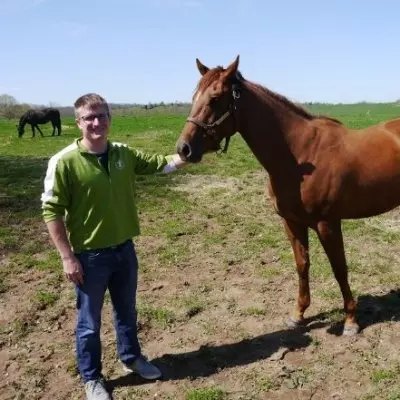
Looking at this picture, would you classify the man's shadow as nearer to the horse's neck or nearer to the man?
the man

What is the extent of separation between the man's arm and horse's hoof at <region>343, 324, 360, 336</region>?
94.5 inches

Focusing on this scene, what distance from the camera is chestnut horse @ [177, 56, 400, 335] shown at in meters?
3.38

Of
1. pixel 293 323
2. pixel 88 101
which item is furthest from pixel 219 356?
pixel 88 101

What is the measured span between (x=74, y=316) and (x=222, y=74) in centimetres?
275

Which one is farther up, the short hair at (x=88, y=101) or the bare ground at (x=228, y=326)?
the short hair at (x=88, y=101)

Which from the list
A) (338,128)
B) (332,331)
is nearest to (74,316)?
(332,331)

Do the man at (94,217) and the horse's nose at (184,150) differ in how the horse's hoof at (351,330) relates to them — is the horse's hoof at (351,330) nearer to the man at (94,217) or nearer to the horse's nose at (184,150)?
the man at (94,217)

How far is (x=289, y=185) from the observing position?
367 cm

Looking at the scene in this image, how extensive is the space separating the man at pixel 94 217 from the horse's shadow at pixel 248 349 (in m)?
0.56

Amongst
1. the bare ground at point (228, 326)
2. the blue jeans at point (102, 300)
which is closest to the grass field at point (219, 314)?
the bare ground at point (228, 326)

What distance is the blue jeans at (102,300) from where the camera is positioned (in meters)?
3.04

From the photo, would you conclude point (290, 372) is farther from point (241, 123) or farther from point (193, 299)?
point (241, 123)

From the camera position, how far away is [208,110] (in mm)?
3367

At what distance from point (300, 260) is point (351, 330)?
0.75 meters
